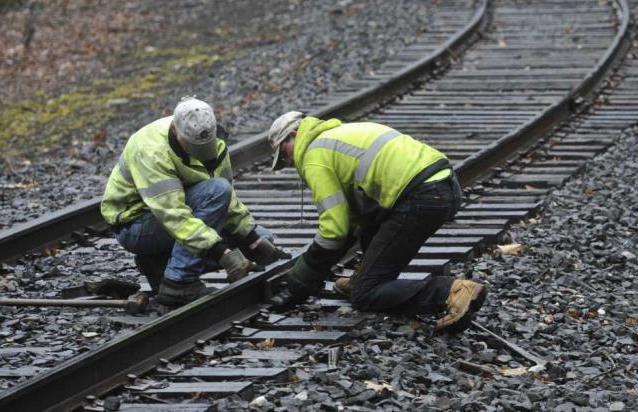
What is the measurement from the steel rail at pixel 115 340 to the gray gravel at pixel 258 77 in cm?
90

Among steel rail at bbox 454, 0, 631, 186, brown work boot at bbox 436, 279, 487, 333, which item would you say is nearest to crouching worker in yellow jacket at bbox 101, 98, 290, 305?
brown work boot at bbox 436, 279, 487, 333

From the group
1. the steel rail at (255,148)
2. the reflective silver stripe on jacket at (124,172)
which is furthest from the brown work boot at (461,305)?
the steel rail at (255,148)

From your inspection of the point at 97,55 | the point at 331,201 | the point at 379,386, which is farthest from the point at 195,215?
the point at 97,55

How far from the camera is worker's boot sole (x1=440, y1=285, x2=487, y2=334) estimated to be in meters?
6.30

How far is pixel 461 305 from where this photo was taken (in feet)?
20.6

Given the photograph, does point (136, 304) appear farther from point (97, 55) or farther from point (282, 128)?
point (97, 55)

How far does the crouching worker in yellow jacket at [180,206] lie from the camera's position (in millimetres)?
6414

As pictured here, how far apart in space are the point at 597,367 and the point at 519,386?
59 cm

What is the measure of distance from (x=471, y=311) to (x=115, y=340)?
1854 mm

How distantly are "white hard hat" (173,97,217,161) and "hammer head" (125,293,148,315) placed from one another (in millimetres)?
889

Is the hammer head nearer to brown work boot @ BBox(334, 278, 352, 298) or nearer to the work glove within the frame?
the work glove

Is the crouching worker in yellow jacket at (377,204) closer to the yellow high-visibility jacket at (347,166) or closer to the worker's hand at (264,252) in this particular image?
the yellow high-visibility jacket at (347,166)

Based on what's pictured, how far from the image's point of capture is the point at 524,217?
29.1 feet

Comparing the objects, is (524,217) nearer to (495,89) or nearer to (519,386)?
(519,386)
